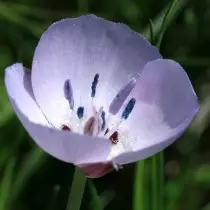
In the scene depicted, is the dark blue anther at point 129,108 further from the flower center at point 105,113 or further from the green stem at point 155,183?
the green stem at point 155,183

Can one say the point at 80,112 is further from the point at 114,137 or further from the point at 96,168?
the point at 96,168

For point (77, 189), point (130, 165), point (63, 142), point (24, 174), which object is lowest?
point (130, 165)

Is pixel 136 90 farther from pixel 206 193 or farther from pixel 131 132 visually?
pixel 206 193

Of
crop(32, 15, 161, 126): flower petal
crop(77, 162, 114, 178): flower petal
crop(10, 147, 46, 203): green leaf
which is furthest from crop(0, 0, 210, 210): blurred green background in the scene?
crop(77, 162, 114, 178): flower petal

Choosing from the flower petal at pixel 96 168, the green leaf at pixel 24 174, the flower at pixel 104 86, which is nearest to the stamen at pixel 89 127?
the flower at pixel 104 86

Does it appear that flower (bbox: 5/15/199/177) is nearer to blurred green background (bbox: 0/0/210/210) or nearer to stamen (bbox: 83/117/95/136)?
stamen (bbox: 83/117/95/136)

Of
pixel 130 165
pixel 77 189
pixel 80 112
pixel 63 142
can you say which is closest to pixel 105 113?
pixel 80 112
